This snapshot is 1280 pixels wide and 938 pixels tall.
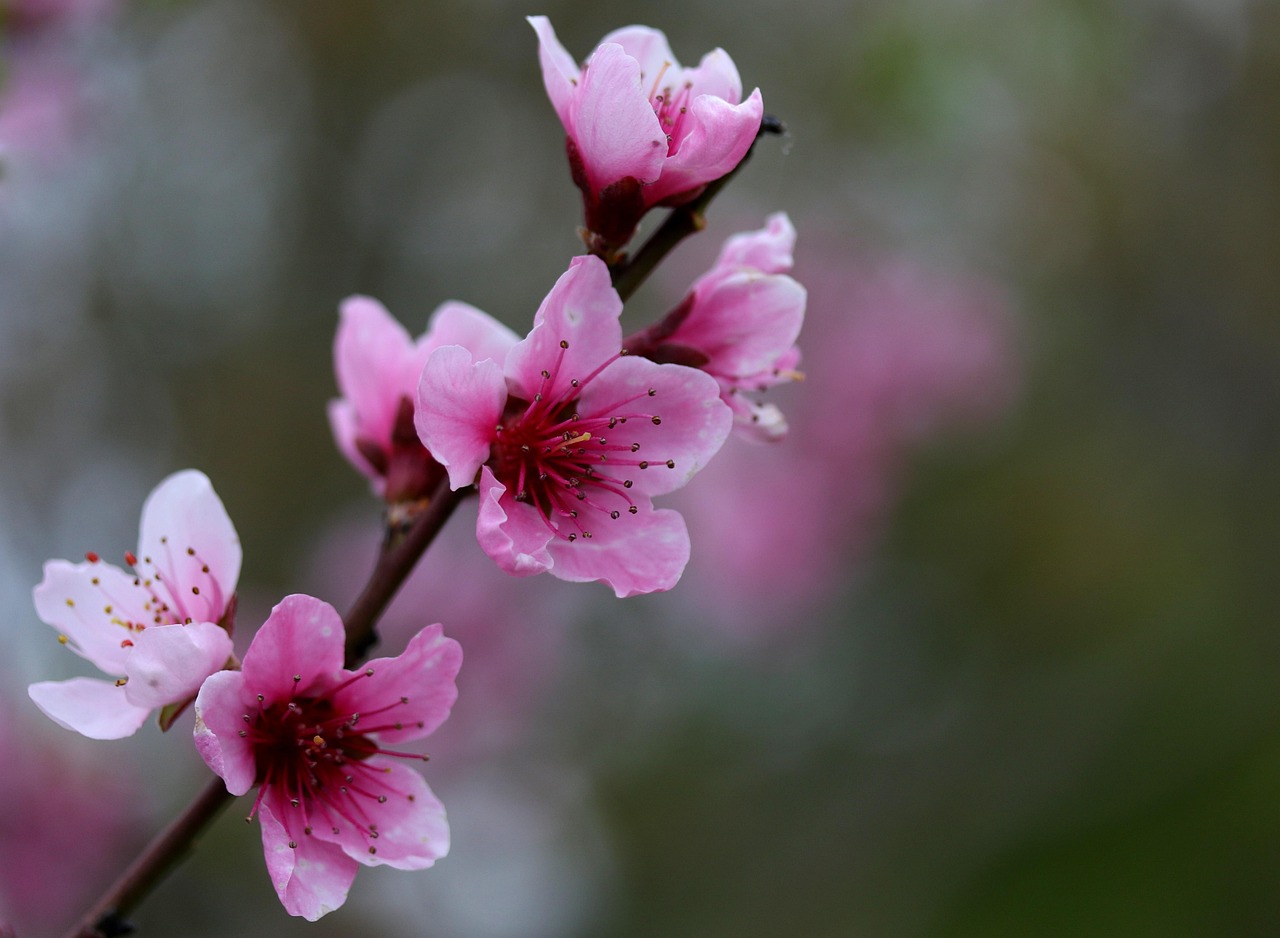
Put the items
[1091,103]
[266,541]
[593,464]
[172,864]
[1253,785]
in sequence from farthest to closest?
1. [266,541]
2. [1091,103]
3. [1253,785]
4. [593,464]
5. [172,864]

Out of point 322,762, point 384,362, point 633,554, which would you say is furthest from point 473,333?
point 322,762

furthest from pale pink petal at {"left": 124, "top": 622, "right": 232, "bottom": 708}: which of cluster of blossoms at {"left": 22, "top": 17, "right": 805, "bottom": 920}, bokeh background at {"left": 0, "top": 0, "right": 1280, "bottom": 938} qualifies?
bokeh background at {"left": 0, "top": 0, "right": 1280, "bottom": 938}

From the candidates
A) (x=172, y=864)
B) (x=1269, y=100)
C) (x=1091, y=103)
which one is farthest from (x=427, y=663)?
(x=1269, y=100)

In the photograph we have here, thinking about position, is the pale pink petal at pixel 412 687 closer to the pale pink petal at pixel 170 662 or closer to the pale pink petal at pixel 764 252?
the pale pink petal at pixel 170 662

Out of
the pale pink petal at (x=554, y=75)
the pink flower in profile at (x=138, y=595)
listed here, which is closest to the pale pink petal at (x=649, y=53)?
the pale pink petal at (x=554, y=75)

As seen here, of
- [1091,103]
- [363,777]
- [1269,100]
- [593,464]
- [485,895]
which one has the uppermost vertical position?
[1269,100]

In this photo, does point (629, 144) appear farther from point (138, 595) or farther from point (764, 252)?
point (138, 595)

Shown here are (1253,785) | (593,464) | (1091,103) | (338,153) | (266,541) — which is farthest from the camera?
(338,153)

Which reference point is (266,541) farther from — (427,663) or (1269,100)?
(1269,100)
